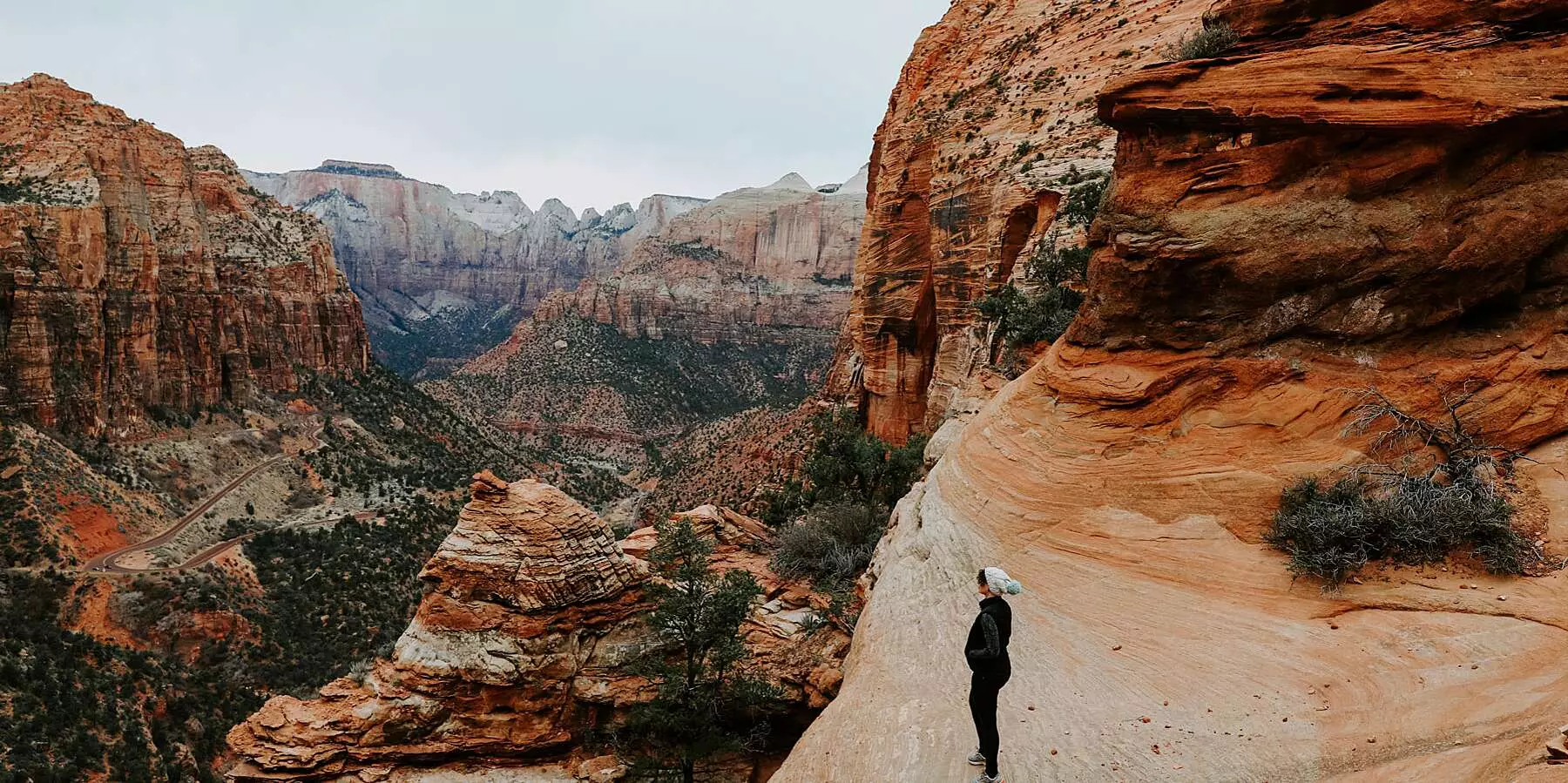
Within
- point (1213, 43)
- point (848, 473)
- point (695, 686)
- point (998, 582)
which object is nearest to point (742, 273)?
point (848, 473)

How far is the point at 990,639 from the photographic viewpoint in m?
6.27

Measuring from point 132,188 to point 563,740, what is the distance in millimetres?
61920

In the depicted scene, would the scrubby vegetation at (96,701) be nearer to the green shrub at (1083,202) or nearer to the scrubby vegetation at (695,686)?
the scrubby vegetation at (695,686)

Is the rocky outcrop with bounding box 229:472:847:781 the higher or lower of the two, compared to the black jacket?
lower

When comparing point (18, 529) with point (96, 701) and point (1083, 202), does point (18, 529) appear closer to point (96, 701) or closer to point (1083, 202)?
point (96, 701)

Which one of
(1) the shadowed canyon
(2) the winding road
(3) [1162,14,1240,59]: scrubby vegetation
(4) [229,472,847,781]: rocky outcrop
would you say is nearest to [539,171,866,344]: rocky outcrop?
(2) the winding road

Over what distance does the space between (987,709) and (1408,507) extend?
533 cm

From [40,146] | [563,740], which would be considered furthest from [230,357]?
[563,740]

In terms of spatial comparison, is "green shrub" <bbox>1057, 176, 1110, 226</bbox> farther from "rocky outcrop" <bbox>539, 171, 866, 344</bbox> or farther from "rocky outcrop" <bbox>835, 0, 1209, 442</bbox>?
"rocky outcrop" <bbox>539, 171, 866, 344</bbox>

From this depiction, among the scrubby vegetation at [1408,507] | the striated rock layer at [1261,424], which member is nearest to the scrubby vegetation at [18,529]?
the striated rock layer at [1261,424]

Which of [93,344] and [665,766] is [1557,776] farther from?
[93,344]

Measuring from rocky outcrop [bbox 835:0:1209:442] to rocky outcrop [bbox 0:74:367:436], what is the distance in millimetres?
50201

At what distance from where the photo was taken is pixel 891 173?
32.2m

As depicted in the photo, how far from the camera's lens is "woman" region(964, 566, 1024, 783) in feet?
20.3
